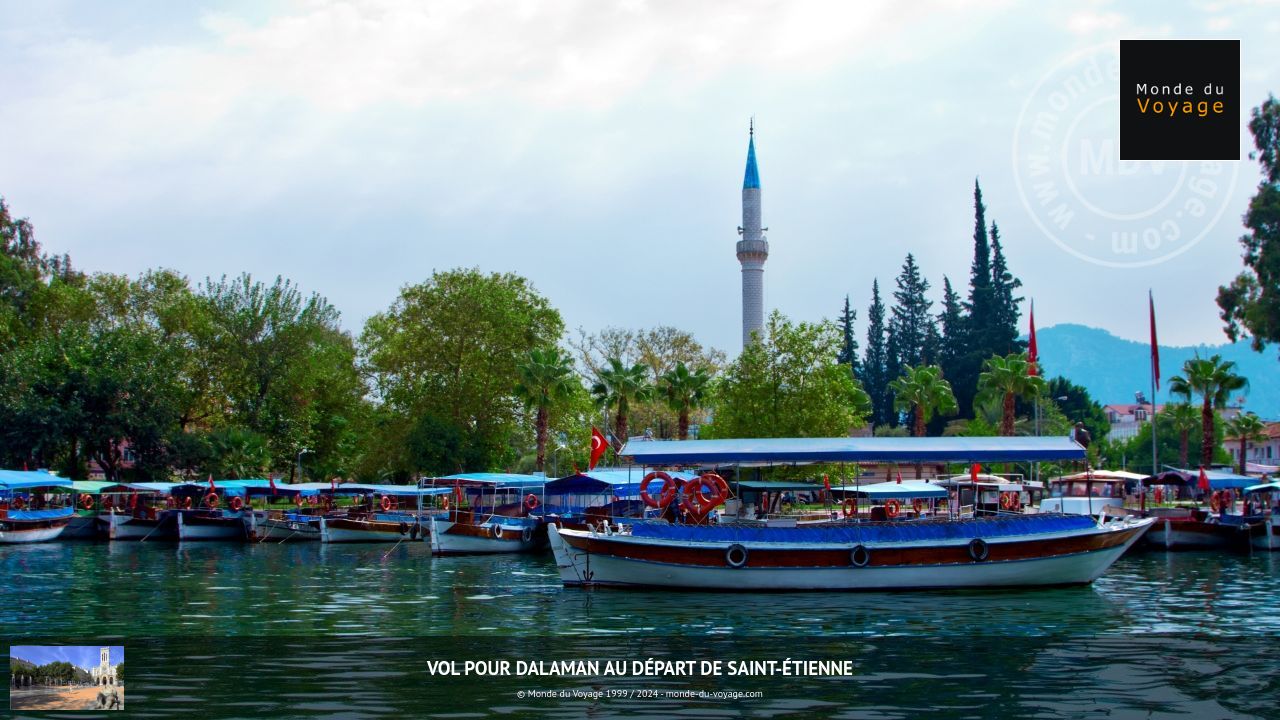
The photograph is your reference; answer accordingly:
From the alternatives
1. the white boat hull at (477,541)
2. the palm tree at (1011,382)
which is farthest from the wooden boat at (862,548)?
the palm tree at (1011,382)

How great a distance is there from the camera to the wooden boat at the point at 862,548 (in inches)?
1053

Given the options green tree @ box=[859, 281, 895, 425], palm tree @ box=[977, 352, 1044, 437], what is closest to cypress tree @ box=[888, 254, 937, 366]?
green tree @ box=[859, 281, 895, 425]

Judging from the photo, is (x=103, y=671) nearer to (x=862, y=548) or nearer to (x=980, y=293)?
(x=862, y=548)

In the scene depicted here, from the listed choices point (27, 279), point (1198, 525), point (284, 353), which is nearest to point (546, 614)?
point (1198, 525)

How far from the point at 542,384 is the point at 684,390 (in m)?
7.57

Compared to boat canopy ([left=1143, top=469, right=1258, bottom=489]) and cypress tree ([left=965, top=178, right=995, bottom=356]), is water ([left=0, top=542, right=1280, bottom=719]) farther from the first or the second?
cypress tree ([left=965, top=178, right=995, bottom=356])

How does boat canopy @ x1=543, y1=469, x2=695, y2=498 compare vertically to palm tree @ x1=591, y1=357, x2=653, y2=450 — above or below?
below

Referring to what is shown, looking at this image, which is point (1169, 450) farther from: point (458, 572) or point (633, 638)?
point (633, 638)

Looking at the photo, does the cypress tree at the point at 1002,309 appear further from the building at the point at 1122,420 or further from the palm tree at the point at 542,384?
the building at the point at 1122,420

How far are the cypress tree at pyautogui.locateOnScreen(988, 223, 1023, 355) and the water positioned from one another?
2574 inches

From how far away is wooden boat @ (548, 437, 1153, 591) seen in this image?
2673 cm

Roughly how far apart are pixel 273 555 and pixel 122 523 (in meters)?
13.6

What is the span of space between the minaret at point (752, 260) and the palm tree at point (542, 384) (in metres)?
26.2

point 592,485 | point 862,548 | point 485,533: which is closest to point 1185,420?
point 592,485
